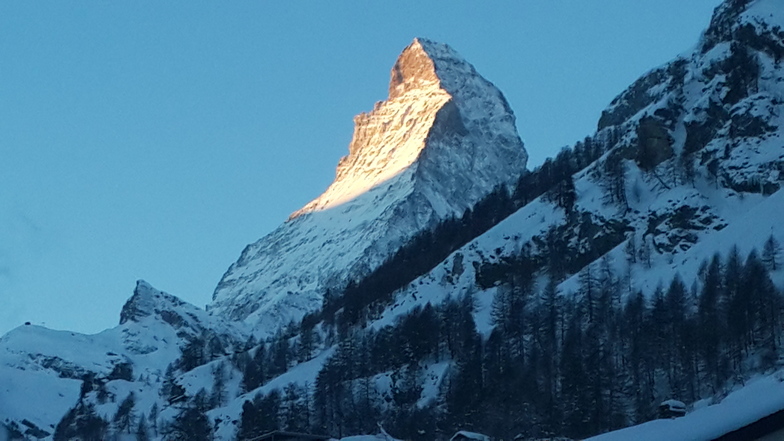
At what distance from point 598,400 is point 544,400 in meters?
9.40

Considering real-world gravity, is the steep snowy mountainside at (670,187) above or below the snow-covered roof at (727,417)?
above

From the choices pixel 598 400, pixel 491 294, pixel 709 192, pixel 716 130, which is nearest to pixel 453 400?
pixel 598 400

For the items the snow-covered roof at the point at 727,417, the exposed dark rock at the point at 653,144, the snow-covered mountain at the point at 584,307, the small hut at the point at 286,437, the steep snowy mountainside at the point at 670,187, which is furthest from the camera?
the exposed dark rock at the point at 653,144

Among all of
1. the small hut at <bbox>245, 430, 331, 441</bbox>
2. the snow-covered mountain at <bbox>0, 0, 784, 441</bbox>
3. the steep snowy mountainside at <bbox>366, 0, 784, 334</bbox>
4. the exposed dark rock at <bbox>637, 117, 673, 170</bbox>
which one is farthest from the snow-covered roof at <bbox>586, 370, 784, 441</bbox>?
the exposed dark rock at <bbox>637, 117, 673, 170</bbox>

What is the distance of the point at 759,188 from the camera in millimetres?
168750

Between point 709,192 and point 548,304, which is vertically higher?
point 709,192

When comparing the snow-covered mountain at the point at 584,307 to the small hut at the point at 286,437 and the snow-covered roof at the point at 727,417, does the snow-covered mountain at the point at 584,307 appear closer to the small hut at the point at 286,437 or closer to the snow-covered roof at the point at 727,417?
the small hut at the point at 286,437

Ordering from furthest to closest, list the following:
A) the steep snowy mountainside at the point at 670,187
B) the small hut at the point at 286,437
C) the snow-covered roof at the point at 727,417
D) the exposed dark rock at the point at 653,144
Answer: the exposed dark rock at the point at 653,144
the steep snowy mountainside at the point at 670,187
the small hut at the point at 286,437
the snow-covered roof at the point at 727,417

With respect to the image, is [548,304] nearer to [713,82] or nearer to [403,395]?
[403,395]

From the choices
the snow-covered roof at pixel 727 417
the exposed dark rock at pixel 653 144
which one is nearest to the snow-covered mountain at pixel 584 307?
the exposed dark rock at pixel 653 144

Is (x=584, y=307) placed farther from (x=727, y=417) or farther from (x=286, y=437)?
(x=727, y=417)

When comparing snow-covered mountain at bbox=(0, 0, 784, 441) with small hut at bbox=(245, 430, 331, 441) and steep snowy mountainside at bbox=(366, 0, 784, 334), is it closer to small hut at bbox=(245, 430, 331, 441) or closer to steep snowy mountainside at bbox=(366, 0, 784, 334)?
steep snowy mountainside at bbox=(366, 0, 784, 334)

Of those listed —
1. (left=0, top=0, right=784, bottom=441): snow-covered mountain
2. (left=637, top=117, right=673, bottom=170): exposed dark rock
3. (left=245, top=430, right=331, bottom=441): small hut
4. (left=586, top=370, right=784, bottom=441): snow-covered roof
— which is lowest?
(left=586, top=370, right=784, bottom=441): snow-covered roof

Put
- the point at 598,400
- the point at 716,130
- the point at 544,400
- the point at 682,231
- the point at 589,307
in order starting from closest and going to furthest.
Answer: the point at 598,400, the point at 544,400, the point at 589,307, the point at 682,231, the point at 716,130
